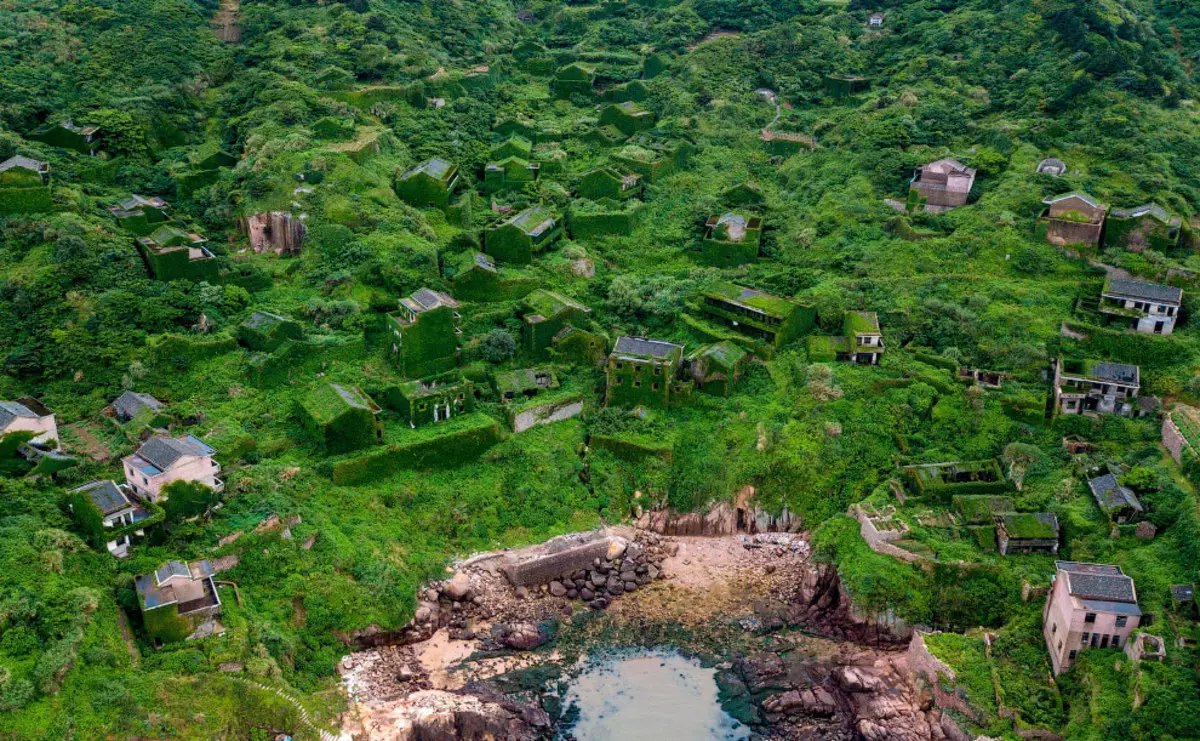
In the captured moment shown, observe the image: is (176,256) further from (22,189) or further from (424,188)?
(424,188)

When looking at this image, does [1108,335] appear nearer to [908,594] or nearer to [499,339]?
[908,594]

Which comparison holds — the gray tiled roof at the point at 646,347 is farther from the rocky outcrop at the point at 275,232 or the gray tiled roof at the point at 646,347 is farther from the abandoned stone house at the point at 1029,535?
the rocky outcrop at the point at 275,232

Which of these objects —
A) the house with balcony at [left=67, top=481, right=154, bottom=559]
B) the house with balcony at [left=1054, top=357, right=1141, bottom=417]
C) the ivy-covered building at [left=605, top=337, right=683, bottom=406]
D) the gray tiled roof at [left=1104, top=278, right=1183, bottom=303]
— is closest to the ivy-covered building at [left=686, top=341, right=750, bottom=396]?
the ivy-covered building at [left=605, top=337, right=683, bottom=406]

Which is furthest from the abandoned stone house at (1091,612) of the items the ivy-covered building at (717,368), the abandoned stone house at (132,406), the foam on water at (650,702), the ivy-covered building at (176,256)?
the ivy-covered building at (176,256)

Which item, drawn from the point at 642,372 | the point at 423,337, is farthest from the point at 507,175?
the point at 642,372

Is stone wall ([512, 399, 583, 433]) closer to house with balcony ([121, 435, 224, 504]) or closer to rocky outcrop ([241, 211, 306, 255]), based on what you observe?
house with balcony ([121, 435, 224, 504])
